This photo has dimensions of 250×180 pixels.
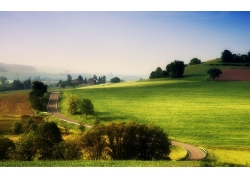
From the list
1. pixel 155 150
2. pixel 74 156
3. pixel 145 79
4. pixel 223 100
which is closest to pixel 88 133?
pixel 74 156

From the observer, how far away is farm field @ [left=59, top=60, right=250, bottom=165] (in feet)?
30.8

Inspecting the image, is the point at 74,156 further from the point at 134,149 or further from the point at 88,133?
the point at 134,149

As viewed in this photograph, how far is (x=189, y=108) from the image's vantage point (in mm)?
10469

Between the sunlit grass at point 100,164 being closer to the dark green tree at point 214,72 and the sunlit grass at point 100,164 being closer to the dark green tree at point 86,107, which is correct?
the dark green tree at point 86,107

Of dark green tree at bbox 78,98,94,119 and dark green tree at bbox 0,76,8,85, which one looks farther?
dark green tree at bbox 78,98,94,119

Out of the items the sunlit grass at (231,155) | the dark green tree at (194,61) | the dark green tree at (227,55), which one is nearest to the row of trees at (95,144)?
the sunlit grass at (231,155)

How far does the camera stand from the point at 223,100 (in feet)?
35.9

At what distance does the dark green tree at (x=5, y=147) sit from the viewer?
870 cm

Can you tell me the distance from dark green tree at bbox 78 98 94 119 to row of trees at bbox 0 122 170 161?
86 centimetres

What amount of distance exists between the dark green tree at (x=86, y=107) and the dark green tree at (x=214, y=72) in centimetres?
587

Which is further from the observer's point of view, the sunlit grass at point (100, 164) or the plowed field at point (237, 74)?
the plowed field at point (237, 74)

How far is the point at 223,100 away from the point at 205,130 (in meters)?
2.07

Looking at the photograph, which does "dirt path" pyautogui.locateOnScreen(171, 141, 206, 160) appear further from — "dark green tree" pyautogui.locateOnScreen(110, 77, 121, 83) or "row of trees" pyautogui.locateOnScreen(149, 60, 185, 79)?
"dark green tree" pyautogui.locateOnScreen(110, 77, 121, 83)

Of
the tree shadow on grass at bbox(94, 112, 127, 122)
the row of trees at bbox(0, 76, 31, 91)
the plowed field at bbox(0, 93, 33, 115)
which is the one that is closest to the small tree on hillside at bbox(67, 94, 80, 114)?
the tree shadow on grass at bbox(94, 112, 127, 122)
